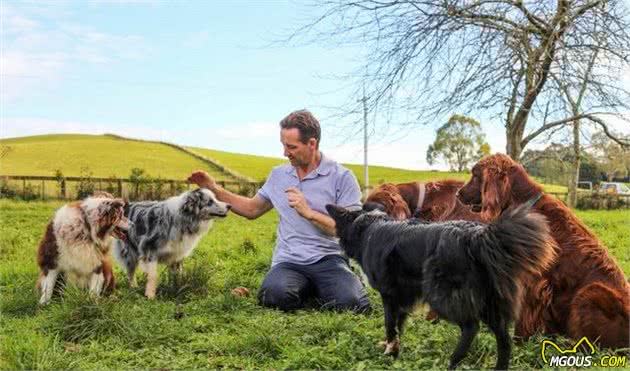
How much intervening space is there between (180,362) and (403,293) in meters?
1.65

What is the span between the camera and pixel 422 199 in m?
5.46

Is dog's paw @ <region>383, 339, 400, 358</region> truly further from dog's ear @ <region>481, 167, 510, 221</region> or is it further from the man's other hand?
the man's other hand

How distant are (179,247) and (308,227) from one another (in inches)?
66.7

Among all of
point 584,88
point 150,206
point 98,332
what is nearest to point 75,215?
point 150,206

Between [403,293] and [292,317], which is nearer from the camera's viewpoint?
[403,293]

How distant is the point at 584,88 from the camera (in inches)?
305

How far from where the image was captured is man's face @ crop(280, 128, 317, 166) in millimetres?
5270

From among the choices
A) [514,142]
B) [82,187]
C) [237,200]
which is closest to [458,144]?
[514,142]

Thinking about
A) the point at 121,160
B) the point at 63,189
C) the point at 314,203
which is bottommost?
the point at 63,189

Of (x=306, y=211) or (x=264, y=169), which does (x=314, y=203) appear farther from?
(x=264, y=169)

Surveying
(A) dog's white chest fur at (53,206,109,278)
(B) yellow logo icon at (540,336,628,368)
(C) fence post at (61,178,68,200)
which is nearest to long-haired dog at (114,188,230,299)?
(A) dog's white chest fur at (53,206,109,278)

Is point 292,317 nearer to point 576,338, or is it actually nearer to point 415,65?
point 576,338

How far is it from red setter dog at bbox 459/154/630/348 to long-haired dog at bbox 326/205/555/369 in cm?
61

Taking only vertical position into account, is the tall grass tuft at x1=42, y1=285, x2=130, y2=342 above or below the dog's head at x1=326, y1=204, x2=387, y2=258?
below
